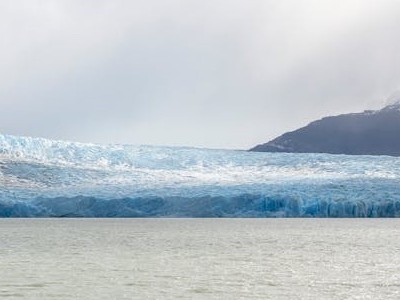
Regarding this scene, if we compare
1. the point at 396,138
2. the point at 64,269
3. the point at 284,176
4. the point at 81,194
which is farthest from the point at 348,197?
the point at 396,138

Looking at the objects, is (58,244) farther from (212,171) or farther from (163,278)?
(212,171)

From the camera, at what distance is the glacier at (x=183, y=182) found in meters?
65.4

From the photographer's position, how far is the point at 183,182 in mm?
76000

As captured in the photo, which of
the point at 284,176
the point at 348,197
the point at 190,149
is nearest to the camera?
the point at 348,197

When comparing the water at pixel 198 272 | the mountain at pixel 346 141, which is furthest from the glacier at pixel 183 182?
the mountain at pixel 346 141

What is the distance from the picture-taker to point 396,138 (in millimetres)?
192125

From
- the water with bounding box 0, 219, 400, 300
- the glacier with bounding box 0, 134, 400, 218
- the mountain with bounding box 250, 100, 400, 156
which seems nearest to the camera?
the water with bounding box 0, 219, 400, 300

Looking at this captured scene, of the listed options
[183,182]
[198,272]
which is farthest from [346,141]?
[198,272]

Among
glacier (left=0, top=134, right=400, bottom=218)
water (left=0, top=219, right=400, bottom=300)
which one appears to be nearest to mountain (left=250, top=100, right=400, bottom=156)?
glacier (left=0, top=134, right=400, bottom=218)

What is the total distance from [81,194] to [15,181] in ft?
37.5

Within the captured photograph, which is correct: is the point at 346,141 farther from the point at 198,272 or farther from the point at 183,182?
the point at 198,272

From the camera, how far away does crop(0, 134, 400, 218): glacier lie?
65.4 meters

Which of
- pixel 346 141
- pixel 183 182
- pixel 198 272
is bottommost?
pixel 198 272

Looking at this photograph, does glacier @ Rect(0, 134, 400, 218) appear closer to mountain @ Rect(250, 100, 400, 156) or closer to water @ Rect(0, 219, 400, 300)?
water @ Rect(0, 219, 400, 300)
